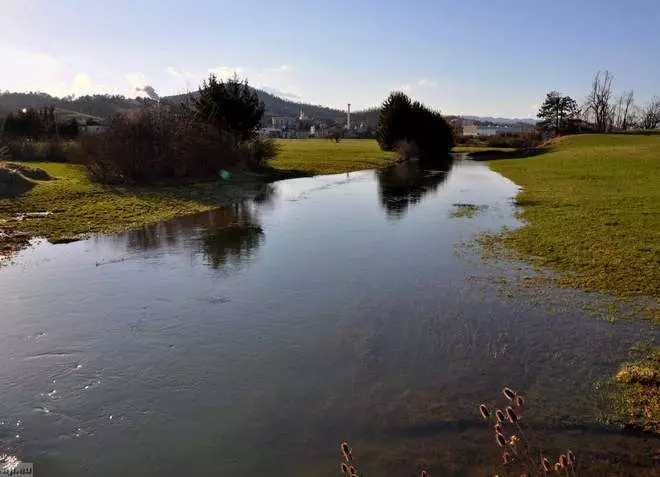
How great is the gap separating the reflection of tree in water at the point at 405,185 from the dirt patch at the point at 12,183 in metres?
18.2

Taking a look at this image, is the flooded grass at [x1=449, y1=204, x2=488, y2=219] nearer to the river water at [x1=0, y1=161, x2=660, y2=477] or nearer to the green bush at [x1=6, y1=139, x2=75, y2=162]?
the river water at [x1=0, y1=161, x2=660, y2=477]

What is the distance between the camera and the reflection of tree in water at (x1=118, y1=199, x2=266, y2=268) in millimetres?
15703

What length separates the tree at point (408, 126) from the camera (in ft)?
217

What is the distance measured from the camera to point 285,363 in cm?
828

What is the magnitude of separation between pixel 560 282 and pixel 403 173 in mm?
34019

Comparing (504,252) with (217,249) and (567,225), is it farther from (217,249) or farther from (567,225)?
(217,249)

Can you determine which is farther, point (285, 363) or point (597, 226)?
point (597, 226)

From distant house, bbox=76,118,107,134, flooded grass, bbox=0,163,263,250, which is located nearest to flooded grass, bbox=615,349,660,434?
flooded grass, bbox=0,163,263,250

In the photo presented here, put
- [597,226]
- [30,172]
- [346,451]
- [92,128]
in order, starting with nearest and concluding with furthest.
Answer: [346,451] < [597,226] < [30,172] < [92,128]

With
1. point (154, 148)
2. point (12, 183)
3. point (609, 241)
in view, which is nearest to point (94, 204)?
point (12, 183)

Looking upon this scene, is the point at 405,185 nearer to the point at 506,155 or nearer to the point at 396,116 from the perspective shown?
the point at 396,116

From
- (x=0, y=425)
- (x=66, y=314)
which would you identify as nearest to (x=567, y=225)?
(x=66, y=314)

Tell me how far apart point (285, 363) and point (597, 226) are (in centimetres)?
1413

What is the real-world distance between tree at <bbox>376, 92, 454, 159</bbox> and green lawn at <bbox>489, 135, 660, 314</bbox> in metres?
27.7
